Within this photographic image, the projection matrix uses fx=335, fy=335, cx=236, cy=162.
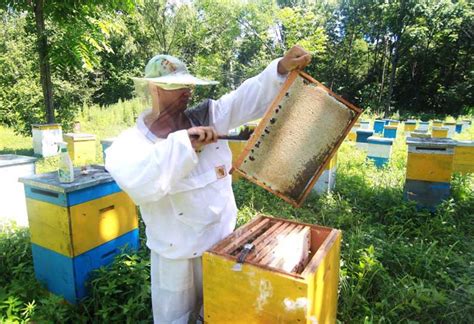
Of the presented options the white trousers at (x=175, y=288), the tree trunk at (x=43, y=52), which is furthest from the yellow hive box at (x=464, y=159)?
the tree trunk at (x=43, y=52)

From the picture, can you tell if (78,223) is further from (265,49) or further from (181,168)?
(265,49)

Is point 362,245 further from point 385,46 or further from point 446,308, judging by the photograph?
point 385,46

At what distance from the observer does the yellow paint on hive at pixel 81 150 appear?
6.91 meters

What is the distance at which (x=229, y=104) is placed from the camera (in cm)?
187

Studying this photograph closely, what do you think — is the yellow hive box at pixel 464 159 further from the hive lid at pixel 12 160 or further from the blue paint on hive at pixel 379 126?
the blue paint on hive at pixel 379 126

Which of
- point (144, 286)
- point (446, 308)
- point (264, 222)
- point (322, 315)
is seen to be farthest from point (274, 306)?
point (446, 308)

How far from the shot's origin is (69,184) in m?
2.34

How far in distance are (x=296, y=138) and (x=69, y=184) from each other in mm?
1638

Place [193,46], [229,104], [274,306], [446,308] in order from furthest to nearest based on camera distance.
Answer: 1. [193,46]
2. [446,308]
3. [229,104]
4. [274,306]

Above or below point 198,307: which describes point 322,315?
above

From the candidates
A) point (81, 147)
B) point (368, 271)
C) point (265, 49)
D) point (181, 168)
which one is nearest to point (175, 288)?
point (181, 168)

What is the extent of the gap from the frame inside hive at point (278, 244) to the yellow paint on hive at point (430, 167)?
9.84 feet

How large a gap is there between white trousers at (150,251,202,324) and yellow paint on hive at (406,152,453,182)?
11.3ft

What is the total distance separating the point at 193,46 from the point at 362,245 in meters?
21.1
